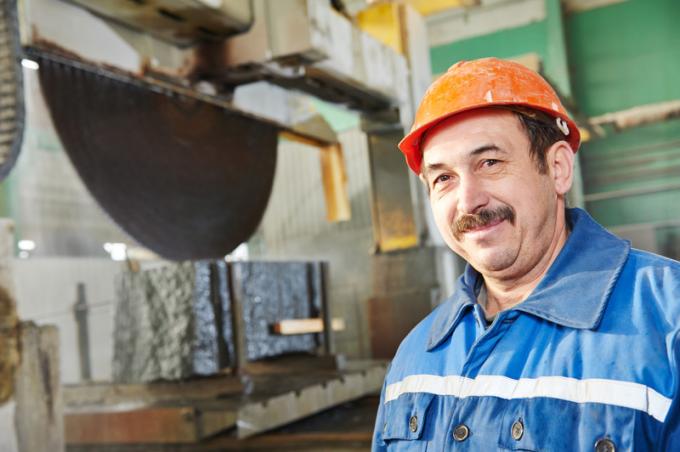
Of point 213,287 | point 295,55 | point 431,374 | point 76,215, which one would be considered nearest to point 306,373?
point 213,287

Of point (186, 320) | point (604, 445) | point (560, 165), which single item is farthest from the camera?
point (186, 320)

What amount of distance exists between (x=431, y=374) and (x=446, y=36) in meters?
7.69

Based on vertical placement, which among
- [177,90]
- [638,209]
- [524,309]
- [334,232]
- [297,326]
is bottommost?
[297,326]

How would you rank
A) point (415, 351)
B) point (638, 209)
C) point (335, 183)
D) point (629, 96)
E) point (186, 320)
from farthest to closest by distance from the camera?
point (629, 96), point (638, 209), point (335, 183), point (186, 320), point (415, 351)

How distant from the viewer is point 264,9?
10.5 feet

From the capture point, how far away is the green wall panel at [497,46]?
26.0 feet

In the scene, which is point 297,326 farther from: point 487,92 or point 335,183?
point 487,92

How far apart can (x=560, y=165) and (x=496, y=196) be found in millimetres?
176

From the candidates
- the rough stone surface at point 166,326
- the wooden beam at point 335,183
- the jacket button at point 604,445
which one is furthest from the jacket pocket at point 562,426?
the wooden beam at point 335,183

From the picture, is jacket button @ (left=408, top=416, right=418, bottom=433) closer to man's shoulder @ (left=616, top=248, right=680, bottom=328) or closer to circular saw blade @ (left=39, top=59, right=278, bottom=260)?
man's shoulder @ (left=616, top=248, right=680, bottom=328)

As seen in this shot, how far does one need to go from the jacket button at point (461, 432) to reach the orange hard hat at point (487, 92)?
0.61 m

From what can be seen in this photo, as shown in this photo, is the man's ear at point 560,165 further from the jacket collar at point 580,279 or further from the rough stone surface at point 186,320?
the rough stone surface at point 186,320

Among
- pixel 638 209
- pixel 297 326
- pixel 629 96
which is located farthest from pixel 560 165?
pixel 629 96

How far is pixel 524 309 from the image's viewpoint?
4.05 feet
